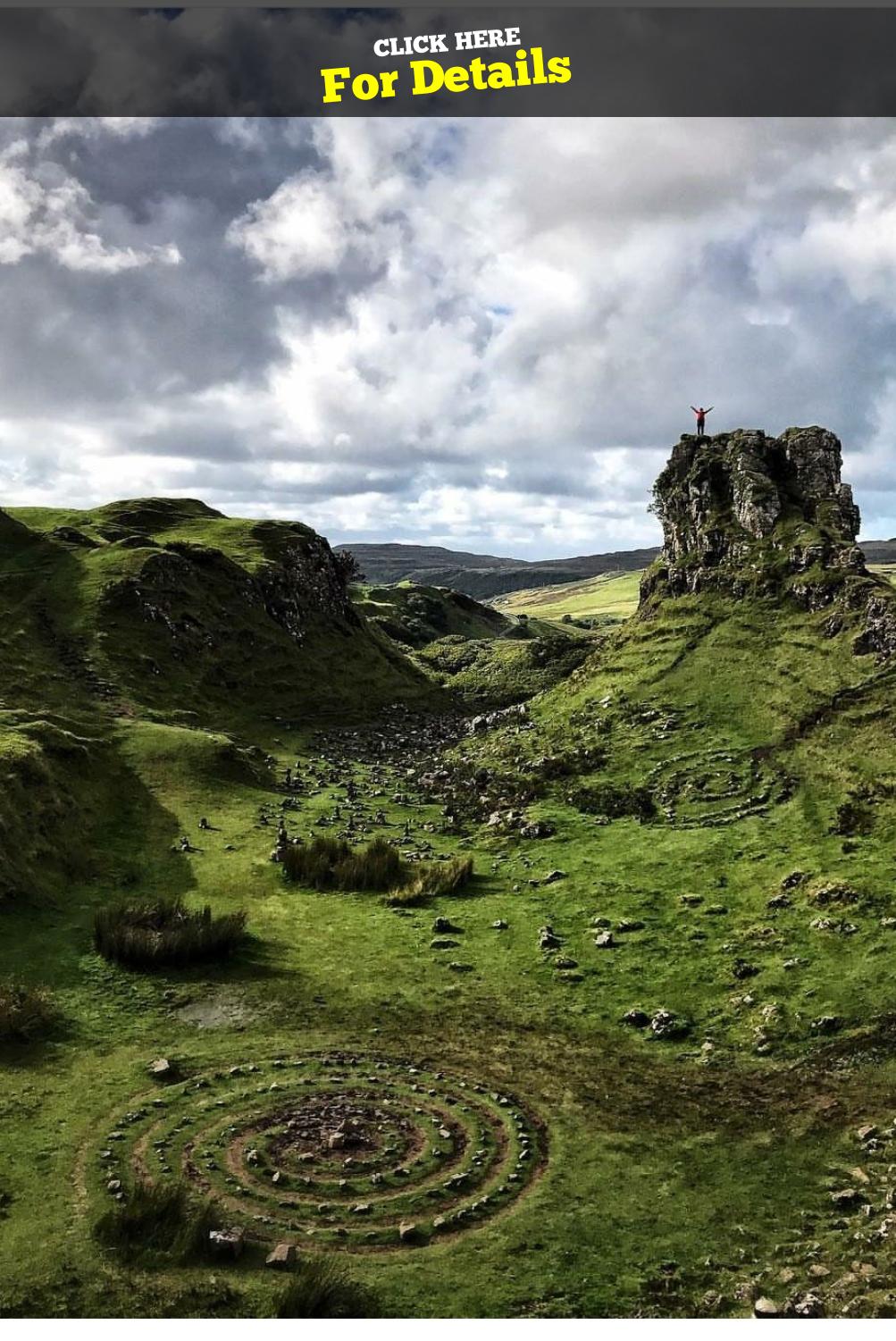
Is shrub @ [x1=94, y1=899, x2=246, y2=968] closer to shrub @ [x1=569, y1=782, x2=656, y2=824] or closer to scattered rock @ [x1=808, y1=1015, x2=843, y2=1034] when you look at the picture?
scattered rock @ [x1=808, y1=1015, x2=843, y2=1034]

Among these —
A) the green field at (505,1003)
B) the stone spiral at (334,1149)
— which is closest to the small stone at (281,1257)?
the green field at (505,1003)

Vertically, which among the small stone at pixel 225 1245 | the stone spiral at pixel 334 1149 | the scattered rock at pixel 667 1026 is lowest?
the scattered rock at pixel 667 1026

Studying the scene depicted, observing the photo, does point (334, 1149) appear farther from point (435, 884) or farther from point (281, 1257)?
point (435, 884)

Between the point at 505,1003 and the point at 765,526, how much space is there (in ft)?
171

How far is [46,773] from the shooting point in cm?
5125

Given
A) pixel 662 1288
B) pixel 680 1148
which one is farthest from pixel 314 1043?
pixel 662 1288

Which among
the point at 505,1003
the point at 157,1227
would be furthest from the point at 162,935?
the point at 157,1227

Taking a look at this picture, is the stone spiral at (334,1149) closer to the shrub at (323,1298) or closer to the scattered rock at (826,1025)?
the shrub at (323,1298)

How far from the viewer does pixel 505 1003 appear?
115 ft

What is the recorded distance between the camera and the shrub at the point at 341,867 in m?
48.2

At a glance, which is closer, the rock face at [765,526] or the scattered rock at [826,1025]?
the scattered rock at [826,1025]

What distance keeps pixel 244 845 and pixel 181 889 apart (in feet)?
22.6

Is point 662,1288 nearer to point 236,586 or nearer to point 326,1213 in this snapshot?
point 326,1213

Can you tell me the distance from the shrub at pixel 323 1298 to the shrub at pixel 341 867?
28.9 metres
